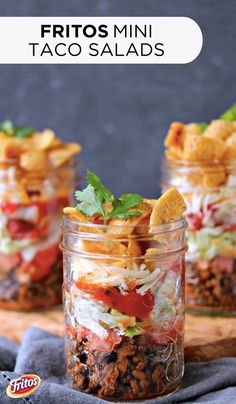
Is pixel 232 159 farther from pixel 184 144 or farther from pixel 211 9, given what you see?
pixel 211 9

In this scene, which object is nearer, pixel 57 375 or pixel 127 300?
pixel 127 300

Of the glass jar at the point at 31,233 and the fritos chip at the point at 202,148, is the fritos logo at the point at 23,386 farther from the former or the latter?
the fritos chip at the point at 202,148

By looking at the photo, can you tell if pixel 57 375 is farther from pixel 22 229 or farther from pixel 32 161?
pixel 32 161

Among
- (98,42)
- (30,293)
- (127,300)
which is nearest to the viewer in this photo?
(127,300)

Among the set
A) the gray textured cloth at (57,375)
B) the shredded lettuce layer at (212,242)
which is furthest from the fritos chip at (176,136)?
the gray textured cloth at (57,375)

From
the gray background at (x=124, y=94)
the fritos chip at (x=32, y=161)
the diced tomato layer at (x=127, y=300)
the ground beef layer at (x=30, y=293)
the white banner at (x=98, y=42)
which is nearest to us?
the diced tomato layer at (x=127, y=300)

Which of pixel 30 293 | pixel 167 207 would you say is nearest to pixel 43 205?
pixel 30 293

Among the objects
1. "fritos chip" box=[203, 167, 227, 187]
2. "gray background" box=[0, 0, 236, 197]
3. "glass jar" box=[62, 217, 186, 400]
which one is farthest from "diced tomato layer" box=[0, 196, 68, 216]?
"gray background" box=[0, 0, 236, 197]

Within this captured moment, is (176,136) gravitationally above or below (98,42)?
below
